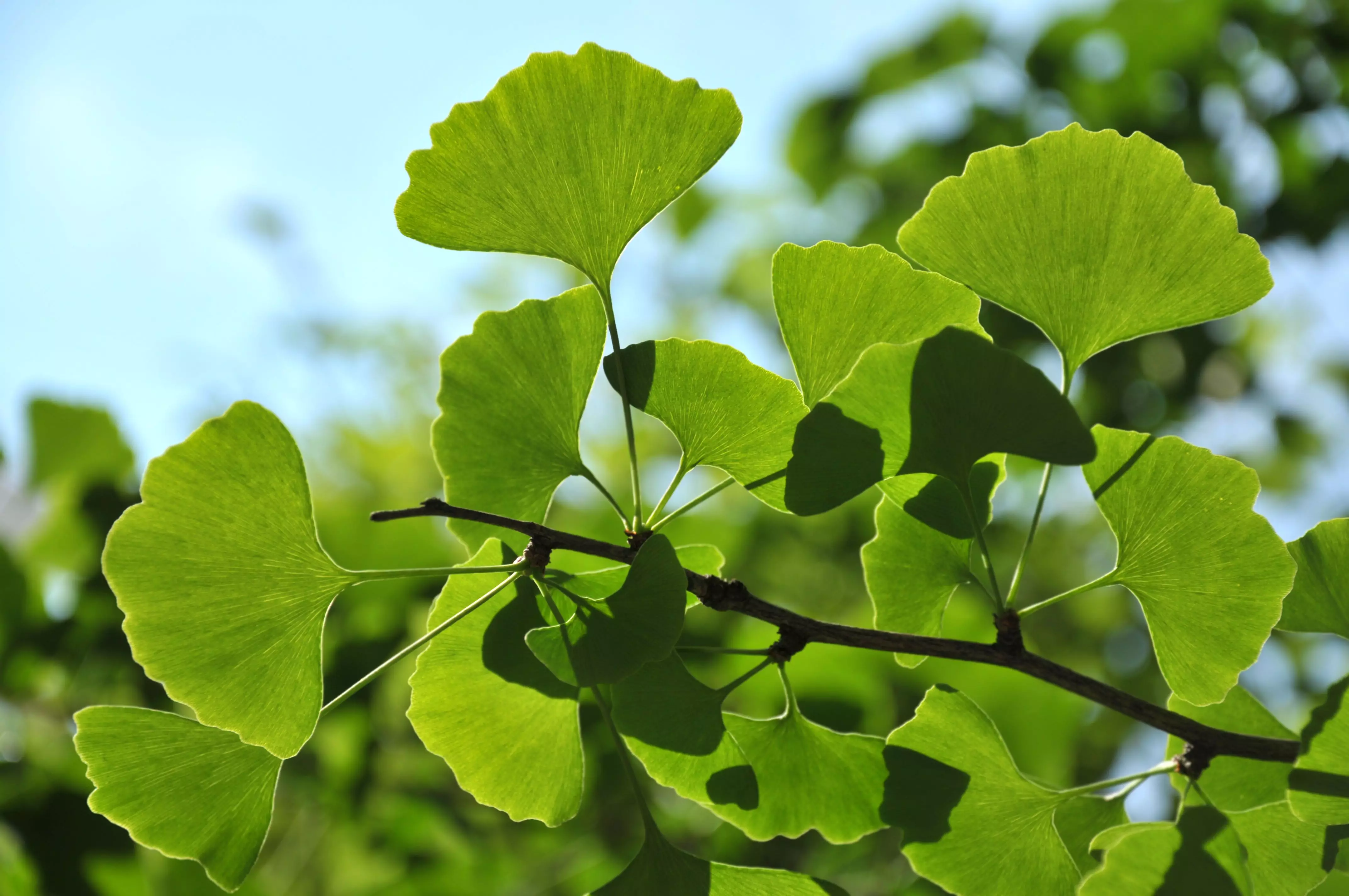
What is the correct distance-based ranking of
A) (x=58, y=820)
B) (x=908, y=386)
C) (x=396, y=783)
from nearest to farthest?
(x=908, y=386) < (x=58, y=820) < (x=396, y=783)

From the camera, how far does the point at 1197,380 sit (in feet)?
4.24

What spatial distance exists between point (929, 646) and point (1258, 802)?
0.16 m

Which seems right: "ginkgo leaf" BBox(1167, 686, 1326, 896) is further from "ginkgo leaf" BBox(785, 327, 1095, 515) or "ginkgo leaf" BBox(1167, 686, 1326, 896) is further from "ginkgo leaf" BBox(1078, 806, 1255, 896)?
"ginkgo leaf" BBox(785, 327, 1095, 515)

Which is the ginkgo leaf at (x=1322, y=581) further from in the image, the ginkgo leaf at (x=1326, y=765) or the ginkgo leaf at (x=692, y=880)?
the ginkgo leaf at (x=692, y=880)

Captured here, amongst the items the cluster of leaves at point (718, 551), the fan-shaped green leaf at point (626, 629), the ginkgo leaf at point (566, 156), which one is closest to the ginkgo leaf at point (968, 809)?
the cluster of leaves at point (718, 551)

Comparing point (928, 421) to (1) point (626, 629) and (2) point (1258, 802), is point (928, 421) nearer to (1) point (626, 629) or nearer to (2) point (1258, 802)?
(1) point (626, 629)

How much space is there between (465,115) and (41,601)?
816 mm

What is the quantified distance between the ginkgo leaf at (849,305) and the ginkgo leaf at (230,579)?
0.58ft

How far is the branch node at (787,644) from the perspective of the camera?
1.09 ft

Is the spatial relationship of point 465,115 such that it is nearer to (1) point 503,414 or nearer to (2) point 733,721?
(1) point 503,414

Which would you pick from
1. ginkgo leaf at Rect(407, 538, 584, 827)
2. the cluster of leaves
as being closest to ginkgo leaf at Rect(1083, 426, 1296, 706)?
the cluster of leaves

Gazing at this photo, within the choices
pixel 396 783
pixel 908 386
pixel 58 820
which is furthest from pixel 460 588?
pixel 396 783

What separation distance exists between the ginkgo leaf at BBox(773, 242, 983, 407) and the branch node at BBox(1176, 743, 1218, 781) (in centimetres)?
18

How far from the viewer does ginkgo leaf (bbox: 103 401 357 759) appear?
0.91 ft
